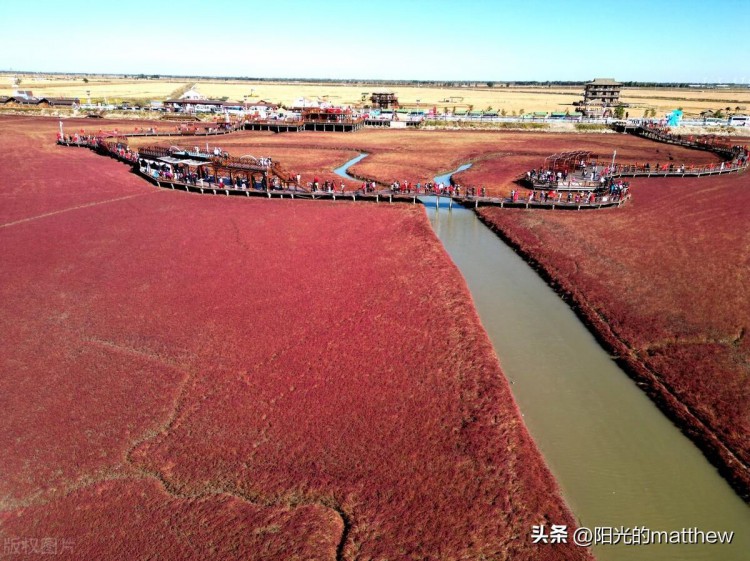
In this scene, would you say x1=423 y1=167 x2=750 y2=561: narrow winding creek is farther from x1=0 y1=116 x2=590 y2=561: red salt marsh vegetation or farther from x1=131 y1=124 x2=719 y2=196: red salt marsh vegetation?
x1=131 y1=124 x2=719 y2=196: red salt marsh vegetation

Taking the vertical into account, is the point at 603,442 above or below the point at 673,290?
below

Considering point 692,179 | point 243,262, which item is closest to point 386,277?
point 243,262

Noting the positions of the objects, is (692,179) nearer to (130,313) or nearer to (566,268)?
(566,268)

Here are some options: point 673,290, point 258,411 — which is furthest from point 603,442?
point 673,290

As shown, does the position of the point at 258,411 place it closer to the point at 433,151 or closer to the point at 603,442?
the point at 603,442

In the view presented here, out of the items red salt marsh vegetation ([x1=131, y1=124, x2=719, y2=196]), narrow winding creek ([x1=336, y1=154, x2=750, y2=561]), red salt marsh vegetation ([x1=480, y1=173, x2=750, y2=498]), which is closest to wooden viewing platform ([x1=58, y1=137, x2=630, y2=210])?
red salt marsh vegetation ([x1=480, y1=173, x2=750, y2=498])

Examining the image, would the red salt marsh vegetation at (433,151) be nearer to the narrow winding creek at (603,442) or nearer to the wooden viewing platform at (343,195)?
the wooden viewing platform at (343,195)

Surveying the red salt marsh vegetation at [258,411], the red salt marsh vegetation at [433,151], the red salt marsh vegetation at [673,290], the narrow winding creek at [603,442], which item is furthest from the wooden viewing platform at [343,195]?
the narrow winding creek at [603,442]
